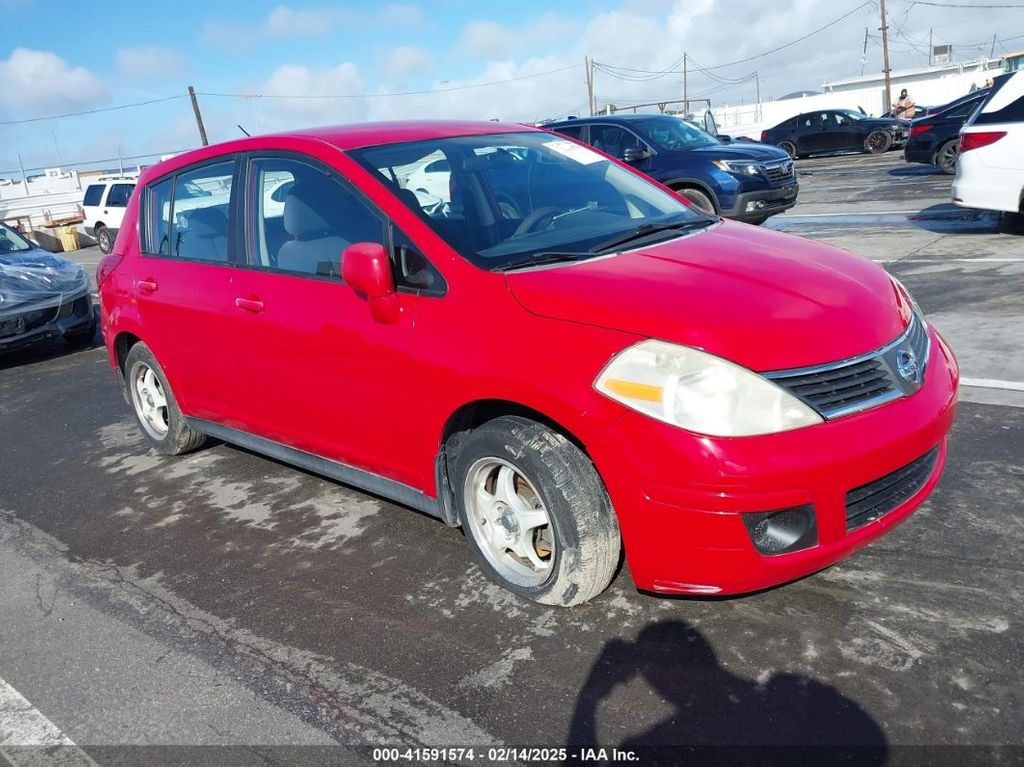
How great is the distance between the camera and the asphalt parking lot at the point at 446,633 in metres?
2.54

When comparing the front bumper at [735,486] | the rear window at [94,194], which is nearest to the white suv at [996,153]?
the front bumper at [735,486]

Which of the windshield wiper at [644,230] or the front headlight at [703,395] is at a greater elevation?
the windshield wiper at [644,230]

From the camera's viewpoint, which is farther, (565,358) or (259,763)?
(565,358)

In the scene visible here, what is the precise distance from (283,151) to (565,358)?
Result: 1.93 metres

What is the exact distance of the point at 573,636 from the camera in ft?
9.77

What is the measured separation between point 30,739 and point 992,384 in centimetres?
489

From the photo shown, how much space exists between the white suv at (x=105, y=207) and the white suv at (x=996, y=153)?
1978 centimetres

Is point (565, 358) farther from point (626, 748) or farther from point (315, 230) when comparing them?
point (315, 230)

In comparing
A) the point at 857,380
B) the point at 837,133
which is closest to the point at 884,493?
the point at 857,380

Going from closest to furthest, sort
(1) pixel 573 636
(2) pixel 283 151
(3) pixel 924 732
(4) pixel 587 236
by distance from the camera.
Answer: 1. (3) pixel 924 732
2. (1) pixel 573 636
3. (4) pixel 587 236
4. (2) pixel 283 151

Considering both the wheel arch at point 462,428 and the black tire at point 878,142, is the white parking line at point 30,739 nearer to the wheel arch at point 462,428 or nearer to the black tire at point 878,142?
the wheel arch at point 462,428

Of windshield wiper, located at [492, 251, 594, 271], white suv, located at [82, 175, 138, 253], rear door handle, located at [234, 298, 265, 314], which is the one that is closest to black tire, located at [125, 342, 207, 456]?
rear door handle, located at [234, 298, 265, 314]

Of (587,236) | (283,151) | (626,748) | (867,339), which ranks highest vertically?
(283,151)

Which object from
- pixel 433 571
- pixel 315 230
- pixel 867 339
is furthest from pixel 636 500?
pixel 315 230
